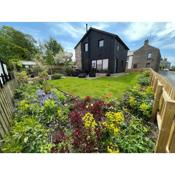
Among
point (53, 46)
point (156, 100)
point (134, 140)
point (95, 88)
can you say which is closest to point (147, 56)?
point (95, 88)

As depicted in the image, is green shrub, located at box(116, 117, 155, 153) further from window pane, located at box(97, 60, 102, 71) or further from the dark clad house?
window pane, located at box(97, 60, 102, 71)

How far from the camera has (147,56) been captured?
24.4 meters

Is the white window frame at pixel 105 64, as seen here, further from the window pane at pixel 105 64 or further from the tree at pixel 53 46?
the tree at pixel 53 46

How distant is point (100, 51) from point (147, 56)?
17.4 meters

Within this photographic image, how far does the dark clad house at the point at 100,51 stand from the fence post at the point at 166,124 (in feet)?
37.2

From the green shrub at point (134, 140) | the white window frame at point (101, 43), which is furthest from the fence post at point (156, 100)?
the white window frame at point (101, 43)

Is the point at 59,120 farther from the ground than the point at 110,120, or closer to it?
closer to it

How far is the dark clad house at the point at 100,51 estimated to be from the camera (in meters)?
11.9

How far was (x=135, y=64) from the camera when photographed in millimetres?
26250
